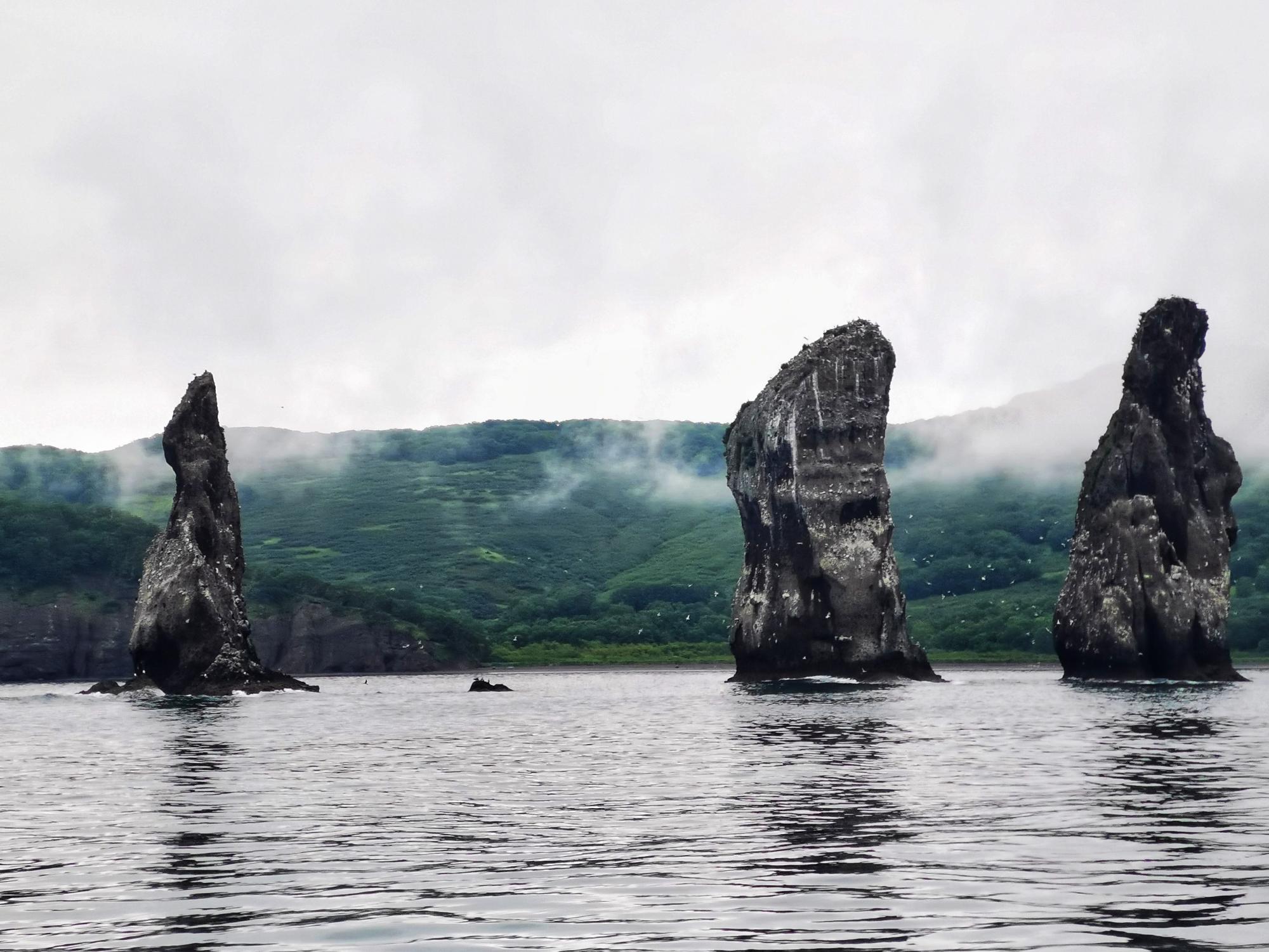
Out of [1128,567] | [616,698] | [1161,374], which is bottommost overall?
[616,698]

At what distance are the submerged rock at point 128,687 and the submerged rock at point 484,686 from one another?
87.5ft

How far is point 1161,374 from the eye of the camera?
133 m

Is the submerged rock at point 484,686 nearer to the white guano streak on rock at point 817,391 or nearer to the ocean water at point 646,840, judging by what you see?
the white guano streak on rock at point 817,391

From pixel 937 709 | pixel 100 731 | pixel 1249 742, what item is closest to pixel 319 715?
pixel 100 731

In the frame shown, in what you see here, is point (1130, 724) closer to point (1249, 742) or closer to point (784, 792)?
point (1249, 742)

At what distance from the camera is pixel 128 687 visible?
126 metres

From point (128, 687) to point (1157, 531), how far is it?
8066 cm

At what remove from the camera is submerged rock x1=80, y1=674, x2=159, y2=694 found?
12525cm

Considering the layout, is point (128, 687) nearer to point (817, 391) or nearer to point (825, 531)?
point (825, 531)

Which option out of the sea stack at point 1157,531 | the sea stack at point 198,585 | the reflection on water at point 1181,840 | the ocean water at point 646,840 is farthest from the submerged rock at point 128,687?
the reflection on water at point 1181,840

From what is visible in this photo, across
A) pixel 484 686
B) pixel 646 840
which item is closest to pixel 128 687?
pixel 484 686

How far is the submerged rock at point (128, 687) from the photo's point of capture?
12525 cm

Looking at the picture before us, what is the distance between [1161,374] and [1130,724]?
7365 cm

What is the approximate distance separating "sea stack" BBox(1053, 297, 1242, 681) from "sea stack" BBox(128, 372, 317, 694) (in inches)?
2459
